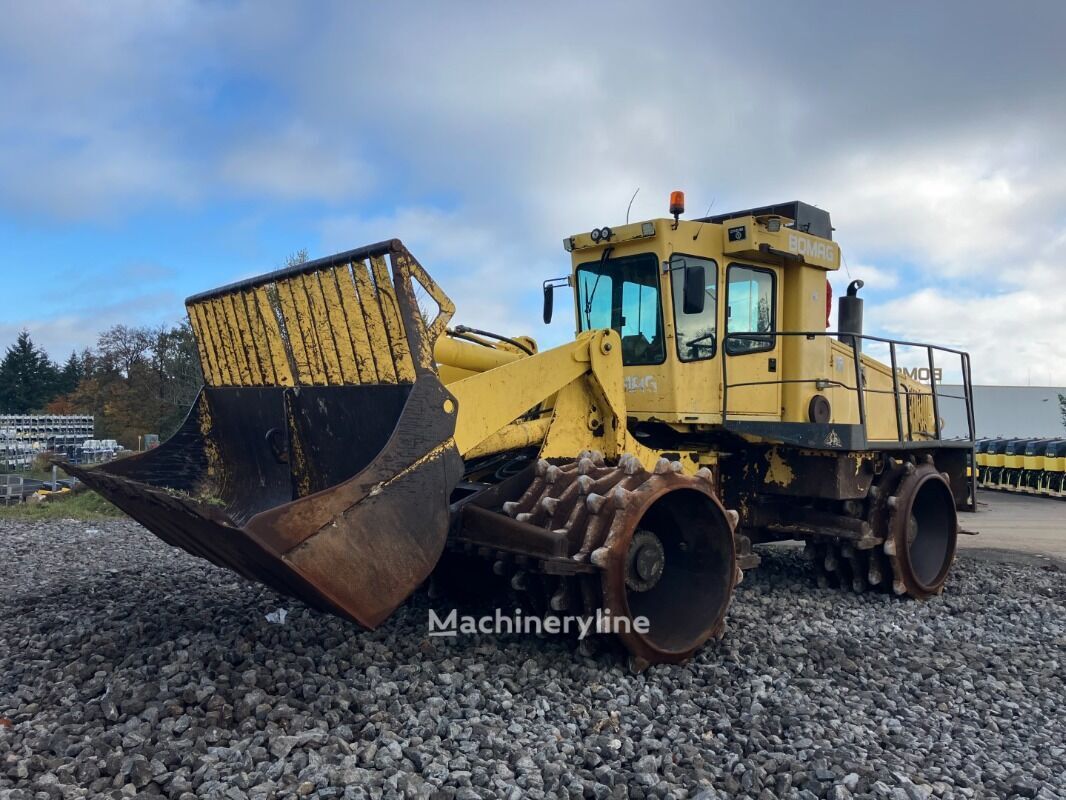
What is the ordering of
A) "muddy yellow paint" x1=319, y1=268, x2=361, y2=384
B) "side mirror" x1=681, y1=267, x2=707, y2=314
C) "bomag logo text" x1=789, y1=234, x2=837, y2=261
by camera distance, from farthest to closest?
Result: 1. "bomag logo text" x1=789, y1=234, x2=837, y2=261
2. "side mirror" x1=681, y1=267, x2=707, y2=314
3. "muddy yellow paint" x1=319, y1=268, x2=361, y2=384

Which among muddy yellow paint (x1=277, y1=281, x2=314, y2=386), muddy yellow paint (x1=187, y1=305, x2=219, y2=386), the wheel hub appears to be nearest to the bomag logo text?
the wheel hub

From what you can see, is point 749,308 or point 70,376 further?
point 70,376

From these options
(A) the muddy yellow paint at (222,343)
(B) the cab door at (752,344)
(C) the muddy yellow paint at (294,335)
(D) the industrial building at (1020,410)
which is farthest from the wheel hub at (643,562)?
(D) the industrial building at (1020,410)

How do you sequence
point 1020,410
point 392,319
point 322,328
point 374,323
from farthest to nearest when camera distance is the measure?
point 1020,410
point 322,328
point 374,323
point 392,319

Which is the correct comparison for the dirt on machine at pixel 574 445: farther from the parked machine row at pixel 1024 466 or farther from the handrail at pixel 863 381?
the parked machine row at pixel 1024 466

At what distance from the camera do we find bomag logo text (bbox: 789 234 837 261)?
24.0ft

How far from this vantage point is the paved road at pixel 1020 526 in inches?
463

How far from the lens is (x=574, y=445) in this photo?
19.3ft

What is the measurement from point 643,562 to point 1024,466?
20.0m

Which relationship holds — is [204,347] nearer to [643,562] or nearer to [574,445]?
[574,445]

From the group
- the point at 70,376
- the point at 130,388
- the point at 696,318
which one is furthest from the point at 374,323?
the point at 70,376

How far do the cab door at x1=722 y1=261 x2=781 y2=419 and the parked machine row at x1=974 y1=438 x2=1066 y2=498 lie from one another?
51.4 ft

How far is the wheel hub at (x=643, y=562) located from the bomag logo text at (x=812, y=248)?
3353 mm

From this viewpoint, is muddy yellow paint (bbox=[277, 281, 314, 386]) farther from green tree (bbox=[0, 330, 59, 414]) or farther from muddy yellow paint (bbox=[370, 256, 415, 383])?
green tree (bbox=[0, 330, 59, 414])
